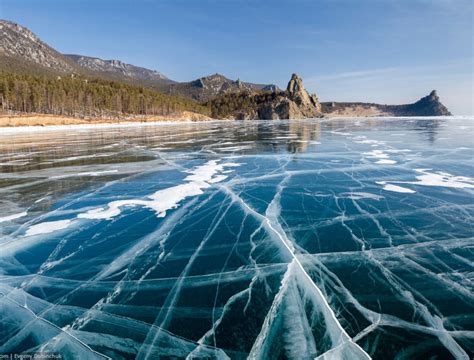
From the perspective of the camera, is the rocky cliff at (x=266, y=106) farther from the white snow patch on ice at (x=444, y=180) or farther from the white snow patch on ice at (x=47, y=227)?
the white snow patch on ice at (x=47, y=227)

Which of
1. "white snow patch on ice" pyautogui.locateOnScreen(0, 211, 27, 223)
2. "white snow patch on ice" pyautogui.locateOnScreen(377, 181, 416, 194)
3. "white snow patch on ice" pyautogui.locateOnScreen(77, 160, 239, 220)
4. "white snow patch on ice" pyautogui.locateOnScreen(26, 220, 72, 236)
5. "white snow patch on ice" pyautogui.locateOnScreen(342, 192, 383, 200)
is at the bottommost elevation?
"white snow patch on ice" pyautogui.locateOnScreen(26, 220, 72, 236)

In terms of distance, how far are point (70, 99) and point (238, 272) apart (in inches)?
3583

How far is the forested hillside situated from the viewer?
72.9 m

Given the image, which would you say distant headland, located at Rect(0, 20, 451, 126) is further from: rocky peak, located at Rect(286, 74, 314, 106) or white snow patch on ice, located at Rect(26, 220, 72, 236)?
white snow patch on ice, located at Rect(26, 220, 72, 236)

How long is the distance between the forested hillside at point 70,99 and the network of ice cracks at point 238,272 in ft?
257

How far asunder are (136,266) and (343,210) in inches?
208

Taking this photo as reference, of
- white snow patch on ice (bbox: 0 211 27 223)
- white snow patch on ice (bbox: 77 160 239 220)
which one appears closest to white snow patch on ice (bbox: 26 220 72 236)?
white snow patch on ice (bbox: 77 160 239 220)

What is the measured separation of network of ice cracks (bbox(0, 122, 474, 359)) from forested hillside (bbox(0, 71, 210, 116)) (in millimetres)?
78458

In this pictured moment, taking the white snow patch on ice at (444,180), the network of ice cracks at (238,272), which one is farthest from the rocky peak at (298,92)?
the network of ice cracks at (238,272)

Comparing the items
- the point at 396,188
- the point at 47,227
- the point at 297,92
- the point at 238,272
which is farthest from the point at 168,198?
the point at 297,92

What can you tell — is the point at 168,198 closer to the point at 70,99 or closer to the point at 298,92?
the point at 70,99

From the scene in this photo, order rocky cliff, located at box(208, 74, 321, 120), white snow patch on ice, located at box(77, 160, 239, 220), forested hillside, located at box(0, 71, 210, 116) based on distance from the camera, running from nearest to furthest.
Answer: white snow patch on ice, located at box(77, 160, 239, 220), forested hillside, located at box(0, 71, 210, 116), rocky cliff, located at box(208, 74, 321, 120)

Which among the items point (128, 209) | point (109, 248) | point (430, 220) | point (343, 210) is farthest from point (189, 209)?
point (430, 220)

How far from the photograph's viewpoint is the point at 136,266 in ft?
17.5
